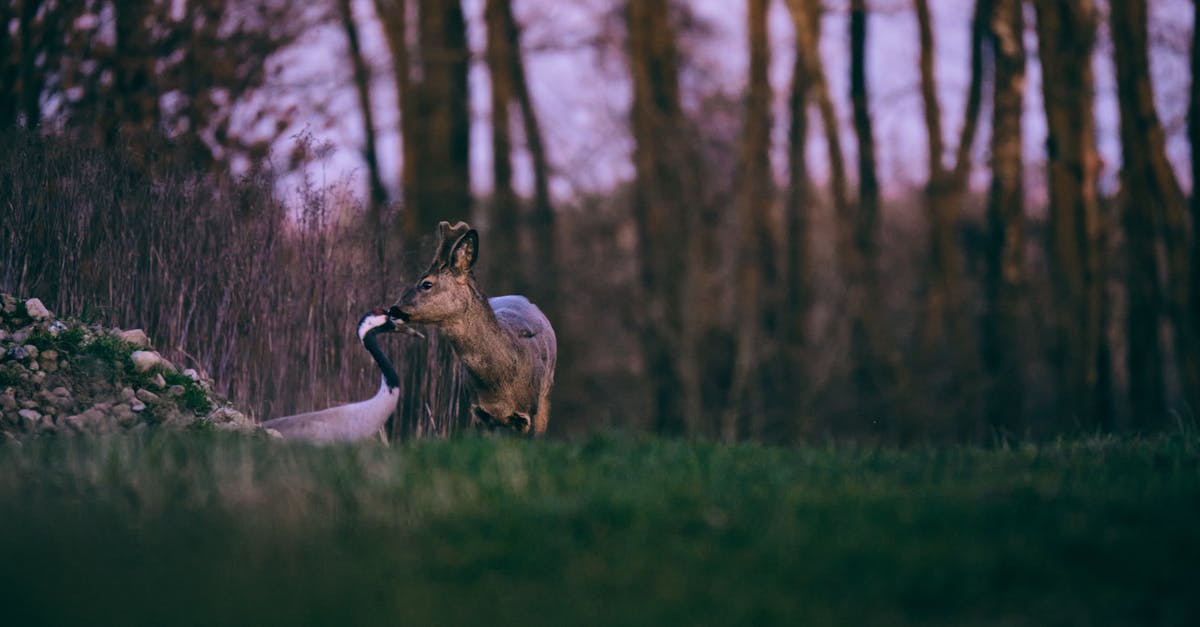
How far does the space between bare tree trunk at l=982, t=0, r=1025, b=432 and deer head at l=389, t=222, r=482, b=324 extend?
13.0 meters

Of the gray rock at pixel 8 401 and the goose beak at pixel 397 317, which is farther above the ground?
the goose beak at pixel 397 317

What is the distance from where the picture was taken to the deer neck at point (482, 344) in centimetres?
1146

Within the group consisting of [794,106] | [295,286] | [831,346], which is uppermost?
[794,106]

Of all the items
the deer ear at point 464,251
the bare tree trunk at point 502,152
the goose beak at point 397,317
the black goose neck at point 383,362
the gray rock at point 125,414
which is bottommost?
the gray rock at point 125,414

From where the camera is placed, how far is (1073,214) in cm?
2083

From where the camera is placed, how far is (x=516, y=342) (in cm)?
1205

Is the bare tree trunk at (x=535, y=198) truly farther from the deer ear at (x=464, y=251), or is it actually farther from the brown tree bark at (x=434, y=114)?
the deer ear at (x=464, y=251)

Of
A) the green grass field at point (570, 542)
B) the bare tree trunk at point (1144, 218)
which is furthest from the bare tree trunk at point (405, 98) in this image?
the green grass field at point (570, 542)

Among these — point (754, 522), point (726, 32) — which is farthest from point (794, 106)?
point (754, 522)

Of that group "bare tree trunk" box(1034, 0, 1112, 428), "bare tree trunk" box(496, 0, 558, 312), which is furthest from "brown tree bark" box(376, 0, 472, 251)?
"bare tree trunk" box(1034, 0, 1112, 428)

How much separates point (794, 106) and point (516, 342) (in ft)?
56.1

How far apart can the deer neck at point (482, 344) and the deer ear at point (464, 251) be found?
0.86ft

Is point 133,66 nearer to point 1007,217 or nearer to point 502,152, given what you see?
point 502,152

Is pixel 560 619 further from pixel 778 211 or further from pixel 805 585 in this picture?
pixel 778 211
